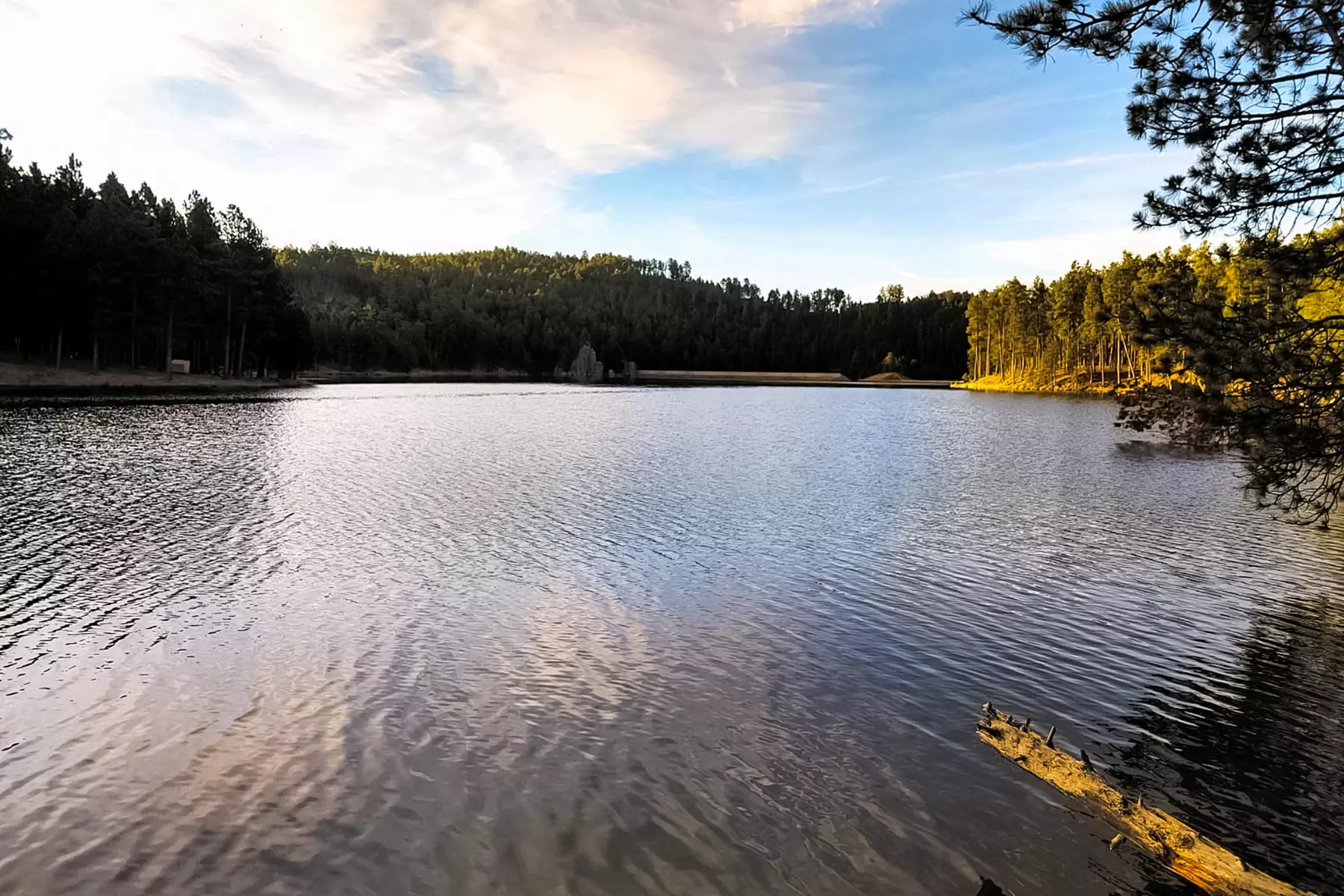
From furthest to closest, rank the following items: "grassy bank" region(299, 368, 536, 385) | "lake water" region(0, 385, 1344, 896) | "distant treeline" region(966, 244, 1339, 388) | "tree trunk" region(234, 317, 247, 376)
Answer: "grassy bank" region(299, 368, 536, 385)
"tree trunk" region(234, 317, 247, 376)
"distant treeline" region(966, 244, 1339, 388)
"lake water" region(0, 385, 1344, 896)

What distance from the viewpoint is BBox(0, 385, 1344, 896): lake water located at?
675cm

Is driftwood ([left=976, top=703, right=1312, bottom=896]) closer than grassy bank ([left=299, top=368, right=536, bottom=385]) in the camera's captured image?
Yes

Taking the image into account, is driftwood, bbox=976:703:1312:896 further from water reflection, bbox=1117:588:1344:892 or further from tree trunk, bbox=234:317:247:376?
tree trunk, bbox=234:317:247:376

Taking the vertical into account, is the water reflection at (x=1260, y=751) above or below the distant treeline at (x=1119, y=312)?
below

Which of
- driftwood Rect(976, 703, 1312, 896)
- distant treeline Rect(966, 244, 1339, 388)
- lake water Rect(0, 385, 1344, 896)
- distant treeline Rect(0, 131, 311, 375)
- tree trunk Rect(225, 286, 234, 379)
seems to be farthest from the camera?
tree trunk Rect(225, 286, 234, 379)

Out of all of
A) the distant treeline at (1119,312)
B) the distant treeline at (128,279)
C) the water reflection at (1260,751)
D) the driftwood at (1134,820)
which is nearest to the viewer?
the driftwood at (1134,820)

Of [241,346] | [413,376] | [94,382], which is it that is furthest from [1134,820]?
[413,376]

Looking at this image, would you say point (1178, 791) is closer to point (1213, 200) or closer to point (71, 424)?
point (1213, 200)

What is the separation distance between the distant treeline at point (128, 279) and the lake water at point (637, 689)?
173 ft


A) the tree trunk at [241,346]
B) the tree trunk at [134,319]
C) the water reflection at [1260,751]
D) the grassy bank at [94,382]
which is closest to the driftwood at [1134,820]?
the water reflection at [1260,751]

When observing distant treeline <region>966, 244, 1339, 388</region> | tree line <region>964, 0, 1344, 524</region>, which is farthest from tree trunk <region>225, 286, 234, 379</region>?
tree line <region>964, 0, 1344, 524</region>

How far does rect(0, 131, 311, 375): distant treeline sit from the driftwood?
7776cm

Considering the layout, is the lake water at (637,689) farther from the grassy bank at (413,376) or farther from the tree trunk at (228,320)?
the grassy bank at (413,376)

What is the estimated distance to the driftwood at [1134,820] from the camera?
6070 millimetres
